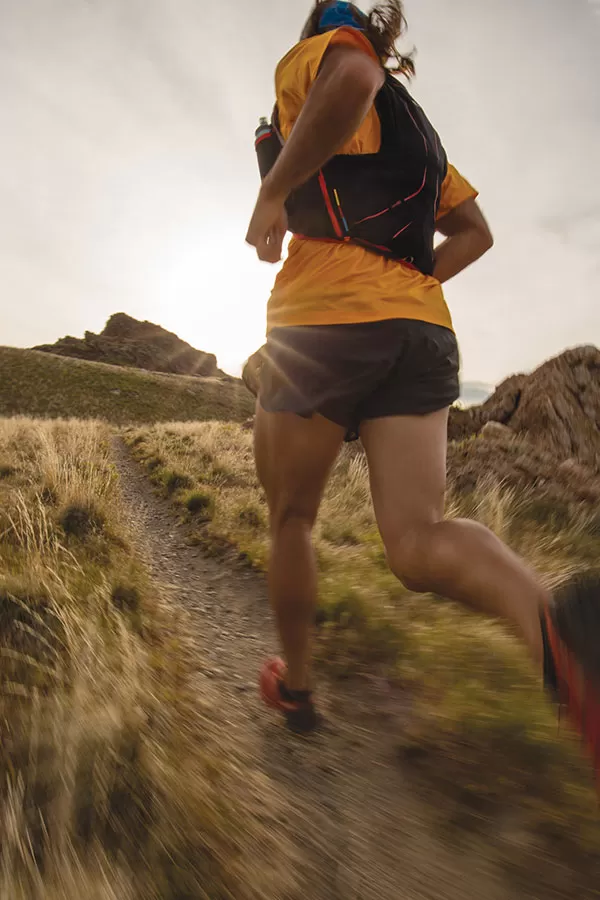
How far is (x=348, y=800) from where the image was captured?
4.82ft

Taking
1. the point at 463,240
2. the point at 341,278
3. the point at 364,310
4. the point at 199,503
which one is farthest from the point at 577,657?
the point at 199,503

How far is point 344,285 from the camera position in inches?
51.9

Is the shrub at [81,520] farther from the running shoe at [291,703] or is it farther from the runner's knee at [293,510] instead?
the runner's knee at [293,510]

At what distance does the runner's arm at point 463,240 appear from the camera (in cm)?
169

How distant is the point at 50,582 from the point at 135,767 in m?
1.33

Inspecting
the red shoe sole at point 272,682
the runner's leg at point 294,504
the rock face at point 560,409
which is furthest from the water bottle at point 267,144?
the rock face at point 560,409

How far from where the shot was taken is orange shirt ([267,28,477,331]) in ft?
4.18

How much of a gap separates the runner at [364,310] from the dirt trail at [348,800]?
2.25 feet

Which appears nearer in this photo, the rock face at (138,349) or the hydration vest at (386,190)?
the hydration vest at (386,190)

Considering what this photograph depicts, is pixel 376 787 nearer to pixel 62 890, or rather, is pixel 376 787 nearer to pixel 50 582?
pixel 62 890

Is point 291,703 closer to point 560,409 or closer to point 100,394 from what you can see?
point 560,409

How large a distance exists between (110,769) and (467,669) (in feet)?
4.59

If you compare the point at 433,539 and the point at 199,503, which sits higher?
the point at 433,539

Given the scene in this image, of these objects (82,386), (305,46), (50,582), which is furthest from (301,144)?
(82,386)
